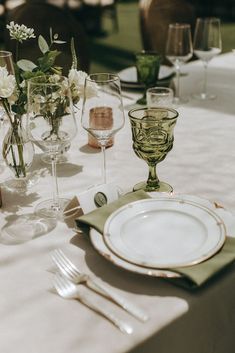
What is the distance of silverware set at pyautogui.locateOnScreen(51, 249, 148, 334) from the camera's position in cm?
62

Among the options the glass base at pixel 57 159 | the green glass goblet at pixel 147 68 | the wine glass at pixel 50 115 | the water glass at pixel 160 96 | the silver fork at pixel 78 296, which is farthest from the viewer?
the green glass goblet at pixel 147 68

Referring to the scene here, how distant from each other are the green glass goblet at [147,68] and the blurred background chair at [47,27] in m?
0.43

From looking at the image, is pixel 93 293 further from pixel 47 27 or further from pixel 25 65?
pixel 47 27

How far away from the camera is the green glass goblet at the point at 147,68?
1411mm

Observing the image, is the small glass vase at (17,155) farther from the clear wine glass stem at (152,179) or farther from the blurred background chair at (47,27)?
the blurred background chair at (47,27)

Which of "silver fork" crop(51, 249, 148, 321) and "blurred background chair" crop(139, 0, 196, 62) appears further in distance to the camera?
"blurred background chair" crop(139, 0, 196, 62)

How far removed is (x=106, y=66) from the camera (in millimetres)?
4422

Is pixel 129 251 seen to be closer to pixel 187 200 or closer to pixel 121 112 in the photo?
pixel 187 200

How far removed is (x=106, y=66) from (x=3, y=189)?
3.60m

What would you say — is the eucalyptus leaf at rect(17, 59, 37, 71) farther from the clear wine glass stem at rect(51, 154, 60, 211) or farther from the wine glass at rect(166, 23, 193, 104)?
the wine glass at rect(166, 23, 193, 104)

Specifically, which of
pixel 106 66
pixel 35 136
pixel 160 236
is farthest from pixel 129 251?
pixel 106 66

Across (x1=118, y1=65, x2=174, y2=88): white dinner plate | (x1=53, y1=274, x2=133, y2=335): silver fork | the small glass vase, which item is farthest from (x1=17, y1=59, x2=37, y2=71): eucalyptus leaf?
(x1=118, y1=65, x2=174, y2=88): white dinner plate

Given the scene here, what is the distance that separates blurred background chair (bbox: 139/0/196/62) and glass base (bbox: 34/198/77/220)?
4.62ft

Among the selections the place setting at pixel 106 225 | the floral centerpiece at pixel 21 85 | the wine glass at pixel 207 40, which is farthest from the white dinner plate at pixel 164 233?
the wine glass at pixel 207 40
